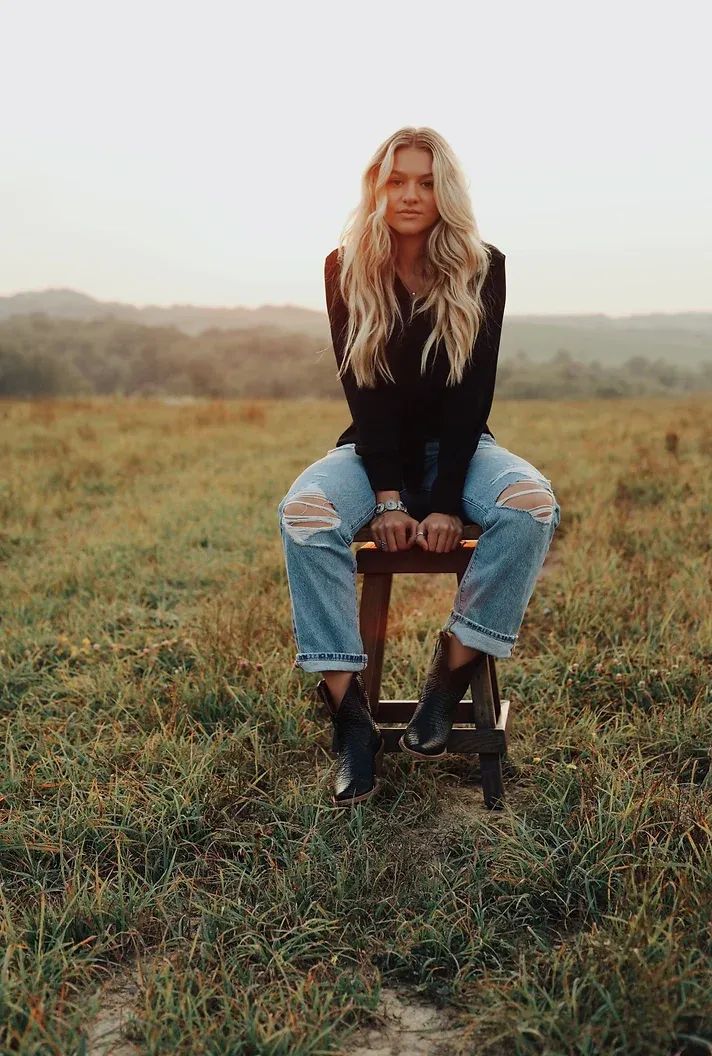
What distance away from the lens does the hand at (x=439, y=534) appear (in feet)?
9.81

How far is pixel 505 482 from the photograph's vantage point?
9.81 feet

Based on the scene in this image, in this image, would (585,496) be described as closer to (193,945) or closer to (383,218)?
(383,218)

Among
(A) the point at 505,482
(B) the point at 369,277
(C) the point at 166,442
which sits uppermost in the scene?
(B) the point at 369,277

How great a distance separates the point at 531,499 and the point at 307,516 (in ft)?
2.14

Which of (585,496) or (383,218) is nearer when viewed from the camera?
(383,218)

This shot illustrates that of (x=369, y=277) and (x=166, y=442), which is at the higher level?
(x=369, y=277)

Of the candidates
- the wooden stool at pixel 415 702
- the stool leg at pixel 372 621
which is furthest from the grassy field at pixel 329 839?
the stool leg at pixel 372 621

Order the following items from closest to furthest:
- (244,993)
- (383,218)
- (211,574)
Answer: (244,993), (383,218), (211,574)

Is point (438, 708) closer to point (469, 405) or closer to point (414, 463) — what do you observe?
point (414, 463)

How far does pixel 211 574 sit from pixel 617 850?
3525 millimetres

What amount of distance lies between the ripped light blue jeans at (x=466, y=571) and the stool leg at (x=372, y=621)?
0.14 m

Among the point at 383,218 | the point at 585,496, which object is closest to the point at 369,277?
the point at 383,218

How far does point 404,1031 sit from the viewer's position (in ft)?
6.67

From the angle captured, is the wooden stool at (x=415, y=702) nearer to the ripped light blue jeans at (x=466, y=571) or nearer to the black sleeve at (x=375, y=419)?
the ripped light blue jeans at (x=466, y=571)
